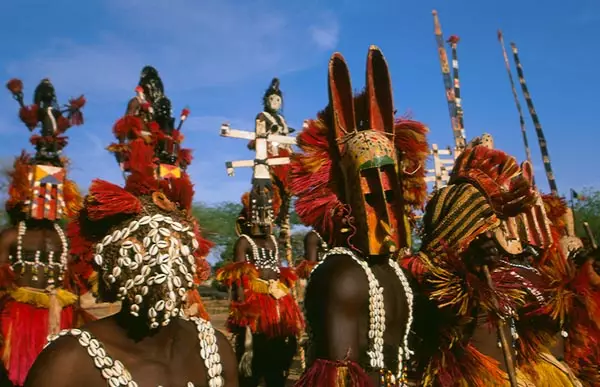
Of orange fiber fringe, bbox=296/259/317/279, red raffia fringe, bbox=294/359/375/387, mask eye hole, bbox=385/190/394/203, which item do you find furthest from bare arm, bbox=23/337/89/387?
orange fiber fringe, bbox=296/259/317/279

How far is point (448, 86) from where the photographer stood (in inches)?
788

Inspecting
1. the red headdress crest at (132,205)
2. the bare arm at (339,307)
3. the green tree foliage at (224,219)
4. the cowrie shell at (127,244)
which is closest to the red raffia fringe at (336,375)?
the bare arm at (339,307)

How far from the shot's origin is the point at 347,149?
337cm

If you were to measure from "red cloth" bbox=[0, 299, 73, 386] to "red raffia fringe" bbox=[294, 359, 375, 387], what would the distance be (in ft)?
14.2

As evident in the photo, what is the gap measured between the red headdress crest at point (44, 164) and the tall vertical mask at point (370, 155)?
4005 mm

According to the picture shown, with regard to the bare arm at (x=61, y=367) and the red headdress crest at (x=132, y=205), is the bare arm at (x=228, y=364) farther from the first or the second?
the bare arm at (x=61, y=367)

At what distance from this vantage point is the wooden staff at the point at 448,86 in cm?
1785

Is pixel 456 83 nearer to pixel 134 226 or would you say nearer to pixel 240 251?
pixel 240 251

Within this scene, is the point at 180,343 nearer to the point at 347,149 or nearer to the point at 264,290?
the point at 347,149

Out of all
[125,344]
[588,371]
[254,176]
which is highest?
[254,176]

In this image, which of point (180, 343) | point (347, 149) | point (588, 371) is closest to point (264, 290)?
point (588, 371)

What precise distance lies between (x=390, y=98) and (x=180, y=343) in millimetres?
1982

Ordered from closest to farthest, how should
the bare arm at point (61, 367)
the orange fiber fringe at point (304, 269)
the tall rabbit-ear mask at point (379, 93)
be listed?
the bare arm at point (61, 367) < the tall rabbit-ear mask at point (379, 93) < the orange fiber fringe at point (304, 269)

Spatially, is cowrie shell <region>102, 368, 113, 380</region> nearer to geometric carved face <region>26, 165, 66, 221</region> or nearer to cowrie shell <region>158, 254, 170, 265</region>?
cowrie shell <region>158, 254, 170, 265</region>
